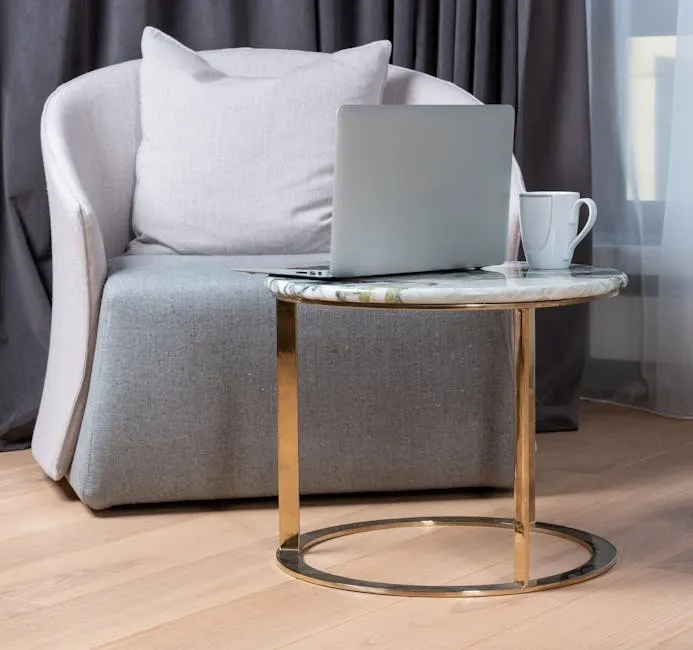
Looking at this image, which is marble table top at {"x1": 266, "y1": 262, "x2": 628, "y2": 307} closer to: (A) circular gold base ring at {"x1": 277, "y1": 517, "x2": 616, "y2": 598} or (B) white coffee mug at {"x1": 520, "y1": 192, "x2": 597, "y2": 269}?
(B) white coffee mug at {"x1": 520, "y1": 192, "x2": 597, "y2": 269}

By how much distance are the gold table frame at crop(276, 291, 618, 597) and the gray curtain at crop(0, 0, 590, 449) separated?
3.17 feet

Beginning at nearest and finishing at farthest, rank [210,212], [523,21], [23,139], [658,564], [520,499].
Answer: [520,499]
[658,564]
[210,212]
[23,139]
[523,21]

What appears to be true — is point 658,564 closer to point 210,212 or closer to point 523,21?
point 210,212

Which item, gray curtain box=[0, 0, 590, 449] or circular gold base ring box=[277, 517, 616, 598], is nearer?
circular gold base ring box=[277, 517, 616, 598]

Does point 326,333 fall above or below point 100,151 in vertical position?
below

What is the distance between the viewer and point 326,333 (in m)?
2.00

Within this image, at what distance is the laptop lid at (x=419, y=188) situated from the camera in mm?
1524

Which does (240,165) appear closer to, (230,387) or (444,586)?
(230,387)

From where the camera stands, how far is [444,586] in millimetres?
1604

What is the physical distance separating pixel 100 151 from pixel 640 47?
1287mm

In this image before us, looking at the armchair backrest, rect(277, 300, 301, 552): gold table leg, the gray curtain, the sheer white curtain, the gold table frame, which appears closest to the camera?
the gold table frame

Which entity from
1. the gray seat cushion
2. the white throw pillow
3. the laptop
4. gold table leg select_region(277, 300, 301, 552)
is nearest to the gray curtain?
the white throw pillow

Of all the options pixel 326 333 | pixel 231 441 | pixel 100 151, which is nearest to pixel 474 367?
pixel 326 333

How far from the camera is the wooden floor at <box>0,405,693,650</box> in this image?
4.72 feet
